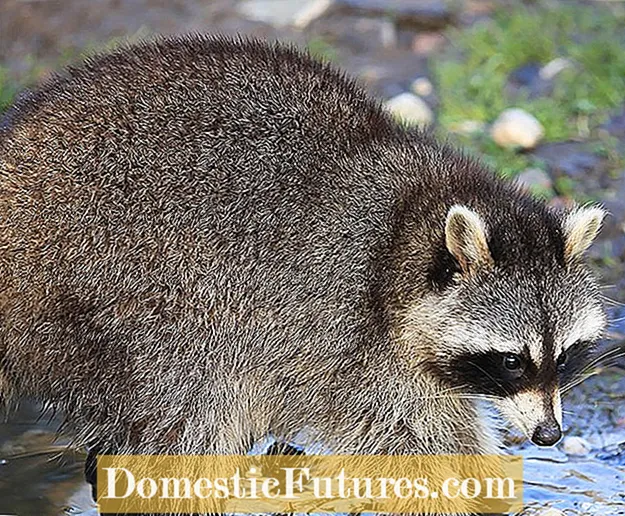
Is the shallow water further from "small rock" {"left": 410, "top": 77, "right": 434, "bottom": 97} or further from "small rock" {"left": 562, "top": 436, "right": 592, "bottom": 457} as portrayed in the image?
"small rock" {"left": 410, "top": 77, "right": 434, "bottom": 97}

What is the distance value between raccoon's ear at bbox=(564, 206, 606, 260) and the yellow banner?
909mm

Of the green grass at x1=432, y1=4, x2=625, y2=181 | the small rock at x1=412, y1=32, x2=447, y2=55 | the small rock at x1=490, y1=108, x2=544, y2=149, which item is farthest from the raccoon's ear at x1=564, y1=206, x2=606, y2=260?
the small rock at x1=412, y1=32, x2=447, y2=55

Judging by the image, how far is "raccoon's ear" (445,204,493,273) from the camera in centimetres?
473

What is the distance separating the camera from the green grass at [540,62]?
27.0ft

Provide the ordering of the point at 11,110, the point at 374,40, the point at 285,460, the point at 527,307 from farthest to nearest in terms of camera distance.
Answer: the point at 374,40 → the point at 285,460 → the point at 11,110 → the point at 527,307

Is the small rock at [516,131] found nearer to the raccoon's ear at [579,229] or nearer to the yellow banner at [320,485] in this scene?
the yellow banner at [320,485]

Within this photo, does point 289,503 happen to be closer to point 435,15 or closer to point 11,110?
point 11,110

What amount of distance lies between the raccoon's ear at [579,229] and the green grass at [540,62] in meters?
2.61

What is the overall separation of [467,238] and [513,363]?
460 millimetres

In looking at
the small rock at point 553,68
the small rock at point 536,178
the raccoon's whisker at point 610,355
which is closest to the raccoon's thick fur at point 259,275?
the raccoon's whisker at point 610,355

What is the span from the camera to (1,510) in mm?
5242

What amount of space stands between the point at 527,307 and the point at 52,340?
166cm

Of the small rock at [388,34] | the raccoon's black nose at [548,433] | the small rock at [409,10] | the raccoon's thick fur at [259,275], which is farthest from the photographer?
the small rock at [409,10]

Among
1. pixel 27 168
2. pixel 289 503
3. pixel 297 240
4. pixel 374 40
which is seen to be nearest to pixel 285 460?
pixel 289 503
